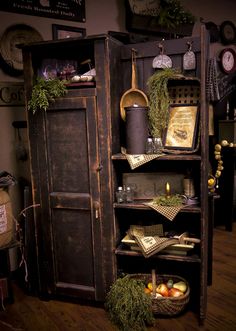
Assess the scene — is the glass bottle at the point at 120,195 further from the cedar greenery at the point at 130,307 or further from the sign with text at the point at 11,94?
the sign with text at the point at 11,94

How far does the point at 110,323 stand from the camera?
7.47 feet

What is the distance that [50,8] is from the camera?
2904 millimetres

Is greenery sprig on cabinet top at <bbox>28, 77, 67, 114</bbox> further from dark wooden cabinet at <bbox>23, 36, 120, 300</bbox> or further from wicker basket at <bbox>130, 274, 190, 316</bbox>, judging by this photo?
wicker basket at <bbox>130, 274, 190, 316</bbox>

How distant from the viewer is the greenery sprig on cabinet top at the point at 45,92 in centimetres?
227

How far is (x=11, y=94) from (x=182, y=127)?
4.93 feet

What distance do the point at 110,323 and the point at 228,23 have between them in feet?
13.0

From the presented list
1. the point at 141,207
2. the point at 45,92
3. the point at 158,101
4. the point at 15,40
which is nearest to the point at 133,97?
the point at 158,101

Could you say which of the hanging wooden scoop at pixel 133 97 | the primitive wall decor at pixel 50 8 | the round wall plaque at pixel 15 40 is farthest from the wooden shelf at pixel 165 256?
the primitive wall decor at pixel 50 8

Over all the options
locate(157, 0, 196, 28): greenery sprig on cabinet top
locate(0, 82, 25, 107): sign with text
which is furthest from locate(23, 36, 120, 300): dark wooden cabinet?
locate(157, 0, 196, 28): greenery sprig on cabinet top

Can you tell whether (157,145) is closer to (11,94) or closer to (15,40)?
(11,94)

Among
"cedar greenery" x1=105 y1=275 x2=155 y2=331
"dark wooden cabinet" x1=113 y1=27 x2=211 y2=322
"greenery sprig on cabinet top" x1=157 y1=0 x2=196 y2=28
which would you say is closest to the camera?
"dark wooden cabinet" x1=113 y1=27 x2=211 y2=322

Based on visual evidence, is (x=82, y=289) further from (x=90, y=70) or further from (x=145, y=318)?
(x=90, y=70)

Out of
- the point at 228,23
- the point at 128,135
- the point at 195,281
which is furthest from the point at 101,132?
the point at 228,23

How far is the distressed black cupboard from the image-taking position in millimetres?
Result: 2217
